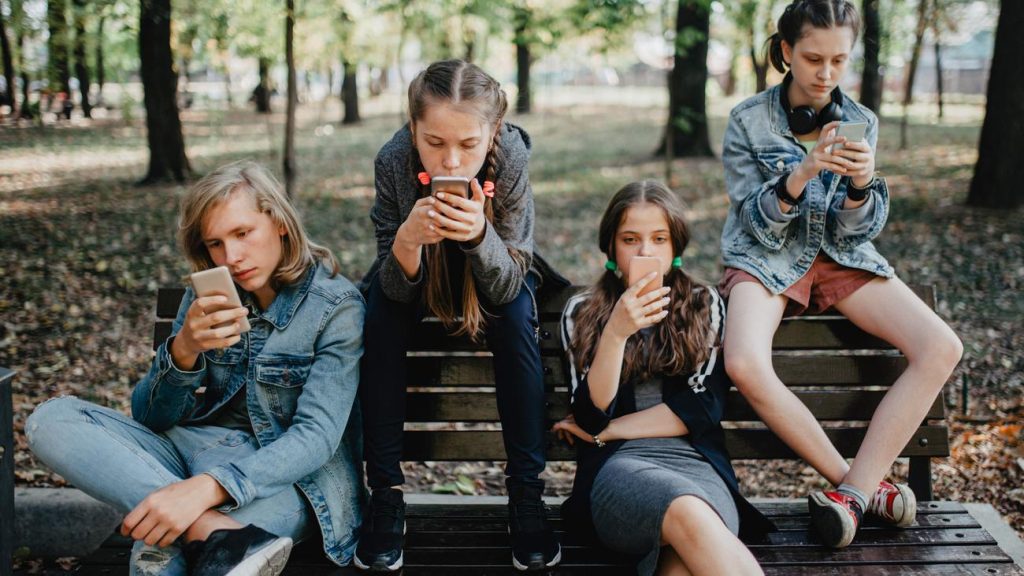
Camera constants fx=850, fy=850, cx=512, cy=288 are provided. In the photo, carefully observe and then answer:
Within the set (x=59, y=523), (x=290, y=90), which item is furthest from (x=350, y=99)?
(x=59, y=523)

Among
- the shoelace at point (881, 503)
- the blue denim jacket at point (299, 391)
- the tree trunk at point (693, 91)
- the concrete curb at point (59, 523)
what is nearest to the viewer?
the blue denim jacket at point (299, 391)

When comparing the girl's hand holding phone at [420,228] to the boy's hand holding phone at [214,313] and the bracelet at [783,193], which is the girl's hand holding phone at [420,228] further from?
the bracelet at [783,193]

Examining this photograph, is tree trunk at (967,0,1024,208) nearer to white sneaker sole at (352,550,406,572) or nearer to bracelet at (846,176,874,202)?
bracelet at (846,176,874,202)

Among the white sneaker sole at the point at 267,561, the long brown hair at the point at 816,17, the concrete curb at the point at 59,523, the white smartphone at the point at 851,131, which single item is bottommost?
the concrete curb at the point at 59,523

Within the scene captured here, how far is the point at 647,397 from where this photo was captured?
2.99 meters

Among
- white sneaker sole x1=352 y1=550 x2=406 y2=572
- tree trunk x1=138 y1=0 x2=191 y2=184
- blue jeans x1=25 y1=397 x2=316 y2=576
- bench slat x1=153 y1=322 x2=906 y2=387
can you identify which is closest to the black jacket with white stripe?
bench slat x1=153 y1=322 x2=906 y2=387

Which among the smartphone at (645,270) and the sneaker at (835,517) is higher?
the smartphone at (645,270)

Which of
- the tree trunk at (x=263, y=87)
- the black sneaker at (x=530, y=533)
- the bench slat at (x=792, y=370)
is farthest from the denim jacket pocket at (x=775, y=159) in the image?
the tree trunk at (x=263, y=87)

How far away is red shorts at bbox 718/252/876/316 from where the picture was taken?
3197 millimetres

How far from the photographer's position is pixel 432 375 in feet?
10.7

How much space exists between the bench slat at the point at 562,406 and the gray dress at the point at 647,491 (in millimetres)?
434

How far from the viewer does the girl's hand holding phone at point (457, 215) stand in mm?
2500

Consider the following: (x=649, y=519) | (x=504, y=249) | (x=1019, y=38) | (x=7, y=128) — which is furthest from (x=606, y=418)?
(x=7, y=128)

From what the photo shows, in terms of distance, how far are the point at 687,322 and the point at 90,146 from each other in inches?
702
